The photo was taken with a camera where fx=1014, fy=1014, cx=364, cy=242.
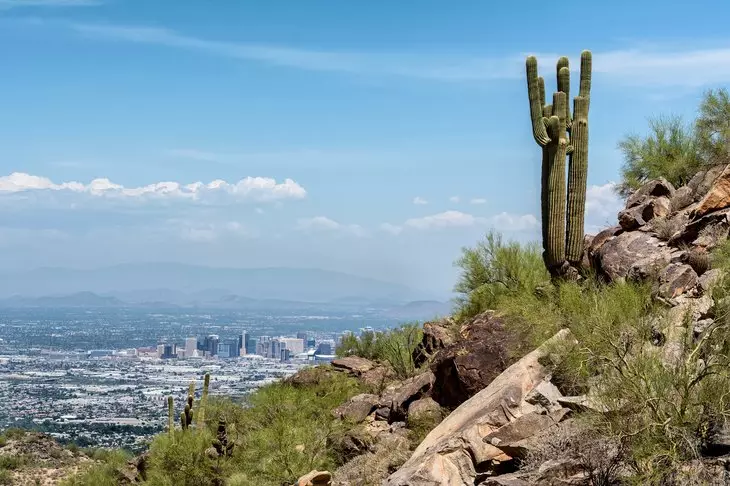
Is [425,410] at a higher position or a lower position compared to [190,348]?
higher

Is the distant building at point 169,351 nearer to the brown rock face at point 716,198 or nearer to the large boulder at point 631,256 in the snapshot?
the large boulder at point 631,256

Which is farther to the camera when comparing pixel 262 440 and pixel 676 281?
pixel 262 440

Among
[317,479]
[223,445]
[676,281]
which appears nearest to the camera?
[676,281]

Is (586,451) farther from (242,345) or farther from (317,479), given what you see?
(242,345)

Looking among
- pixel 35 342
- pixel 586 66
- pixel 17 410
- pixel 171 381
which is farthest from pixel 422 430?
pixel 35 342

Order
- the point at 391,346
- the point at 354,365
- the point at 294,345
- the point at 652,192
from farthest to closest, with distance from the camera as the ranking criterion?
1. the point at 294,345
2. the point at 354,365
3. the point at 391,346
4. the point at 652,192

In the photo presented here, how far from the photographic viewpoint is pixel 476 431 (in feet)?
53.6

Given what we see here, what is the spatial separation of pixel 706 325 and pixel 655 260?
14.9 feet

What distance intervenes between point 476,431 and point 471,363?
4.25 m

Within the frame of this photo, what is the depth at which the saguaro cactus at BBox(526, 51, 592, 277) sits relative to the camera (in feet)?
72.4

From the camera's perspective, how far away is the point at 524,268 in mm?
24953

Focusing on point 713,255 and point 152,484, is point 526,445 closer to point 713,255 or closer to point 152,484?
point 713,255

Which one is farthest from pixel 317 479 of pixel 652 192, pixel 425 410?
pixel 652 192

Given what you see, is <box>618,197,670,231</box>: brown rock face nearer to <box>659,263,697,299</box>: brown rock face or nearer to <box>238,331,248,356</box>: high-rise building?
<box>659,263,697,299</box>: brown rock face
